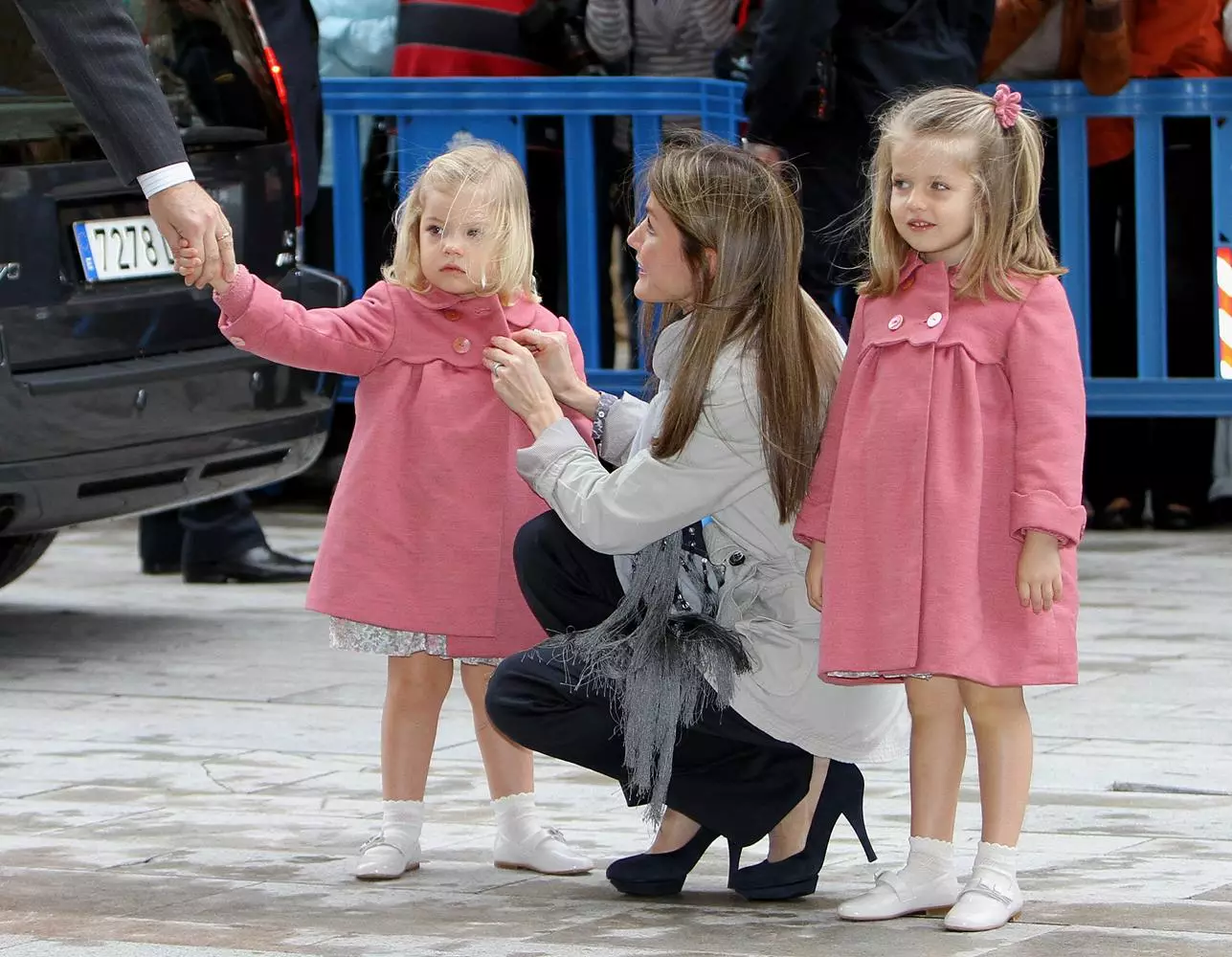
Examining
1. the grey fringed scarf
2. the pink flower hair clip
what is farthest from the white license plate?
the pink flower hair clip

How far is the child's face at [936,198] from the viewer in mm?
4059

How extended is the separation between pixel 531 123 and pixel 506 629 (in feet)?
13.7

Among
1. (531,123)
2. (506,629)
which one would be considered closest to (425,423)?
(506,629)

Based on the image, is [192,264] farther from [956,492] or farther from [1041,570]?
[1041,570]

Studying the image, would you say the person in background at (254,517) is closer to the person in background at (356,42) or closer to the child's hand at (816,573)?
→ the person in background at (356,42)

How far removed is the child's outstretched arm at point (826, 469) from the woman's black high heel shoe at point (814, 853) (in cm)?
44

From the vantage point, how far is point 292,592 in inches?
308

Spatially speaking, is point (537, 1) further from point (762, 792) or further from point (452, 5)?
point (762, 792)

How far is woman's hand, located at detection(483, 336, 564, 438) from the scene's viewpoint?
4262mm

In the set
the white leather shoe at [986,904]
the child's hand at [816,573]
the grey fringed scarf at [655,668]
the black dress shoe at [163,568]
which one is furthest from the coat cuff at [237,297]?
the black dress shoe at [163,568]

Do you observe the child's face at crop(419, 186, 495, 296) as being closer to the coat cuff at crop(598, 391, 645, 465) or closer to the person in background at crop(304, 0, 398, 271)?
the coat cuff at crop(598, 391, 645, 465)

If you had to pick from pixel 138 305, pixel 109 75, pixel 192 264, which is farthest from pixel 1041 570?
pixel 138 305

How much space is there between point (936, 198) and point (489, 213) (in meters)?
0.83

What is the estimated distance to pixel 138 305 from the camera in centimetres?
638
